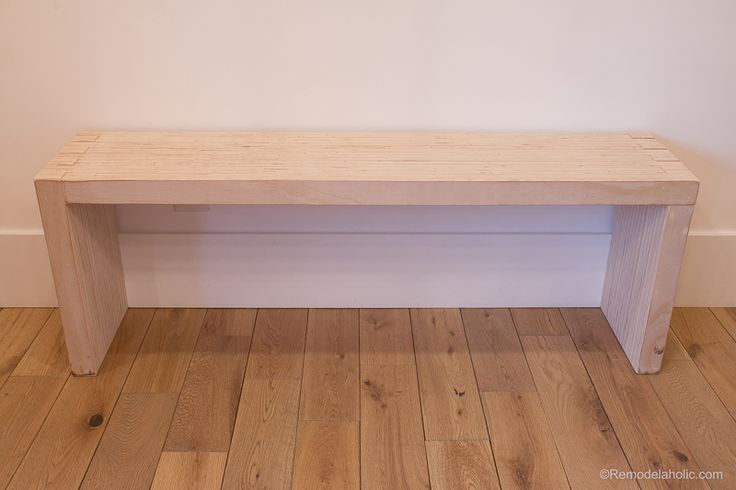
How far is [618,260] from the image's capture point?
6.67 ft

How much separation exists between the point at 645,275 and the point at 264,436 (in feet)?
3.24

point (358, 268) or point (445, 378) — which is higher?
point (358, 268)

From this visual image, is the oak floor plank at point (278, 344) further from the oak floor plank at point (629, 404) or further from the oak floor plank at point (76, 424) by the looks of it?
the oak floor plank at point (629, 404)

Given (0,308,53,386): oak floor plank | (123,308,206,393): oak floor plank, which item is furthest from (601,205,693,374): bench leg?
(0,308,53,386): oak floor plank

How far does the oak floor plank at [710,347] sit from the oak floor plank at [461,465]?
628 mm

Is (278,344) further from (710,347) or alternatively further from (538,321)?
(710,347)

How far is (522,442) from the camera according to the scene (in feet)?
5.51

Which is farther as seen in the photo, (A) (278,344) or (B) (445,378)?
(A) (278,344)

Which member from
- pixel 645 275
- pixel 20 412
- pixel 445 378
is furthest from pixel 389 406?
pixel 20 412

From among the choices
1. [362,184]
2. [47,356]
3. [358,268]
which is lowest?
[47,356]

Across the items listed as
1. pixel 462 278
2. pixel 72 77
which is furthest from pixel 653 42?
pixel 72 77

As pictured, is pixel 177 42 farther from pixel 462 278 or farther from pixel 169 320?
pixel 462 278

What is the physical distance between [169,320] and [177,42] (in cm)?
75

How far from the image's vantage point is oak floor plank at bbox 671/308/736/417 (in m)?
1.88
